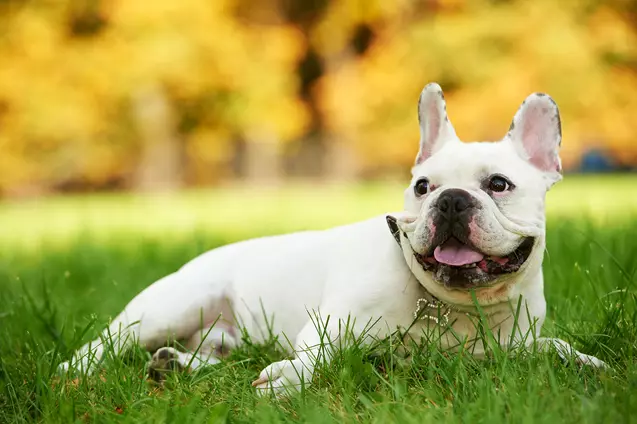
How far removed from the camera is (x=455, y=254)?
2.42 m

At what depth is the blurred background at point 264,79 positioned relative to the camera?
610 inches

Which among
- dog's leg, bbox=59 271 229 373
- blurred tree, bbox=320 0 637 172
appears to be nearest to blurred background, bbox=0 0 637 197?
blurred tree, bbox=320 0 637 172

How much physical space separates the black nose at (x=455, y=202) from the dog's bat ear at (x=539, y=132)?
1.33 ft

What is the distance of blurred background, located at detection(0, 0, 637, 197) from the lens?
51.2 feet

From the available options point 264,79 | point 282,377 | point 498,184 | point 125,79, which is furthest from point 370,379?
point 264,79

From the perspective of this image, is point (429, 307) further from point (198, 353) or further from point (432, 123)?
point (198, 353)

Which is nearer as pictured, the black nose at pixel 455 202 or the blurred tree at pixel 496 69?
the black nose at pixel 455 202

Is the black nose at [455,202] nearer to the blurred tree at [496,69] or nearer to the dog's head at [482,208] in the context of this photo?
the dog's head at [482,208]

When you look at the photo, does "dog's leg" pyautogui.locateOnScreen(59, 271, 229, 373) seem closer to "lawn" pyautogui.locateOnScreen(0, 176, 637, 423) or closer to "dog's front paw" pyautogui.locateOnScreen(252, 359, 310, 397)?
"lawn" pyautogui.locateOnScreen(0, 176, 637, 423)

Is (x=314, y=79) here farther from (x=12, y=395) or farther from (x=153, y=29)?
(x=12, y=395)

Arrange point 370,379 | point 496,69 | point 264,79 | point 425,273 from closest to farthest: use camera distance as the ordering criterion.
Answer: point 370,379 < point 425,273 < point 496,69 < point 264,79

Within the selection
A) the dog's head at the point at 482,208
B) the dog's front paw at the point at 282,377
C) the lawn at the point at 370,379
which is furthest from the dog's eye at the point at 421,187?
the dog's front paw at the point at 282,377

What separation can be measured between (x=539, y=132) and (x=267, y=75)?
564 inches

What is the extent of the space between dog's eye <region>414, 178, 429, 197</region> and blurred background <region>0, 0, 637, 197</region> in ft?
42.7
